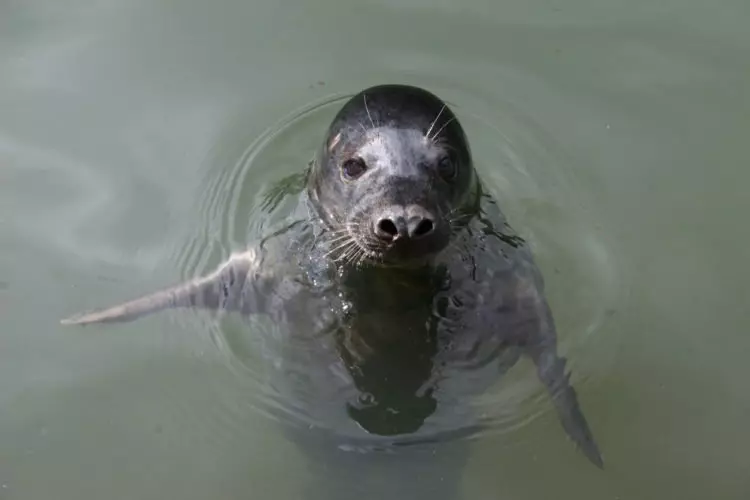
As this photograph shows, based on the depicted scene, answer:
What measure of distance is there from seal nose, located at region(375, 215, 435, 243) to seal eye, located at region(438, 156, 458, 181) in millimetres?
437

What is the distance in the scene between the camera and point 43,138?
5.66 metres

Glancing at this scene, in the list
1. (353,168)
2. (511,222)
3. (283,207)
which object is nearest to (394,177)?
(353,168)

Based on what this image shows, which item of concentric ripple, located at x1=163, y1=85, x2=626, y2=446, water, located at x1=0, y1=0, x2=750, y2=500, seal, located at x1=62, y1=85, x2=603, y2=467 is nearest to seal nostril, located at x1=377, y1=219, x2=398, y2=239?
seal, located at x1=62, y1=85, x2=603, y2=467

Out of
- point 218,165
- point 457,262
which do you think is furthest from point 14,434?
point 457,262

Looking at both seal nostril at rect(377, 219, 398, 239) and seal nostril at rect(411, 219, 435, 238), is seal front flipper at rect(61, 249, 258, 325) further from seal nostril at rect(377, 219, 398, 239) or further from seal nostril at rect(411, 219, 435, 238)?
seal nostril at rect(411, 219, 435, 238)

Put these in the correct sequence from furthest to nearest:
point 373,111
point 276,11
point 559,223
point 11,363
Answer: point 276,11
point 559,223
point 11,363
point 373,111

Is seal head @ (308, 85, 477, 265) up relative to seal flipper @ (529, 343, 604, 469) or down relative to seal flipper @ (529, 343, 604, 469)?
up

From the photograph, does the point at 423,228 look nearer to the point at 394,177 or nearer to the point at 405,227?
the point at 405,227

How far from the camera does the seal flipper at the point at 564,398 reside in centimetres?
423

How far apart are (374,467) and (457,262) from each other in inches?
37.6

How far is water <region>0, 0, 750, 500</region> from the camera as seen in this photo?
14.8ft

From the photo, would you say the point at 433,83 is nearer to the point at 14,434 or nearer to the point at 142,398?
the point at 142,398

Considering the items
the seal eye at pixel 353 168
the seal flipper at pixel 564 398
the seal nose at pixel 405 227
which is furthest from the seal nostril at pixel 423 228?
the seal flipper at pixel 564 398

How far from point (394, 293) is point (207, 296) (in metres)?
0.91
